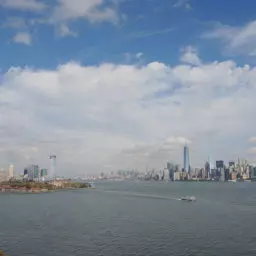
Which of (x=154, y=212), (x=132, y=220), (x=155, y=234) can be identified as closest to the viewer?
(x=155, y=234)

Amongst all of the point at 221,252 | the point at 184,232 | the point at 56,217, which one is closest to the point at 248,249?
the point at 221,252

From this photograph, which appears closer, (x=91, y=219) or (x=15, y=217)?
(x=91, y=219)

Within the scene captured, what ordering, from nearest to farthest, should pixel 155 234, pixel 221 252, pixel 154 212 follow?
1. pixel 221 252
2. pixel 155 234
3. pixel 154 212

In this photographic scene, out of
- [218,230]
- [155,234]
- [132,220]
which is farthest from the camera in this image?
[132,220]

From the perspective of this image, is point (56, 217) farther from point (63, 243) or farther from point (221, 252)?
point (221, 252)

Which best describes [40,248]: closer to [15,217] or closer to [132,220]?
[132,220]

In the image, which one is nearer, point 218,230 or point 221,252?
point 221,252

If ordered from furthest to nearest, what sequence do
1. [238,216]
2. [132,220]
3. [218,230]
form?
1. [238,216]
2. [132,220]
3. [218,230]

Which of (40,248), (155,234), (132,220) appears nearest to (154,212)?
(132,220)

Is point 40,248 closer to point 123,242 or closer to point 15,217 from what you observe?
point 123,242
